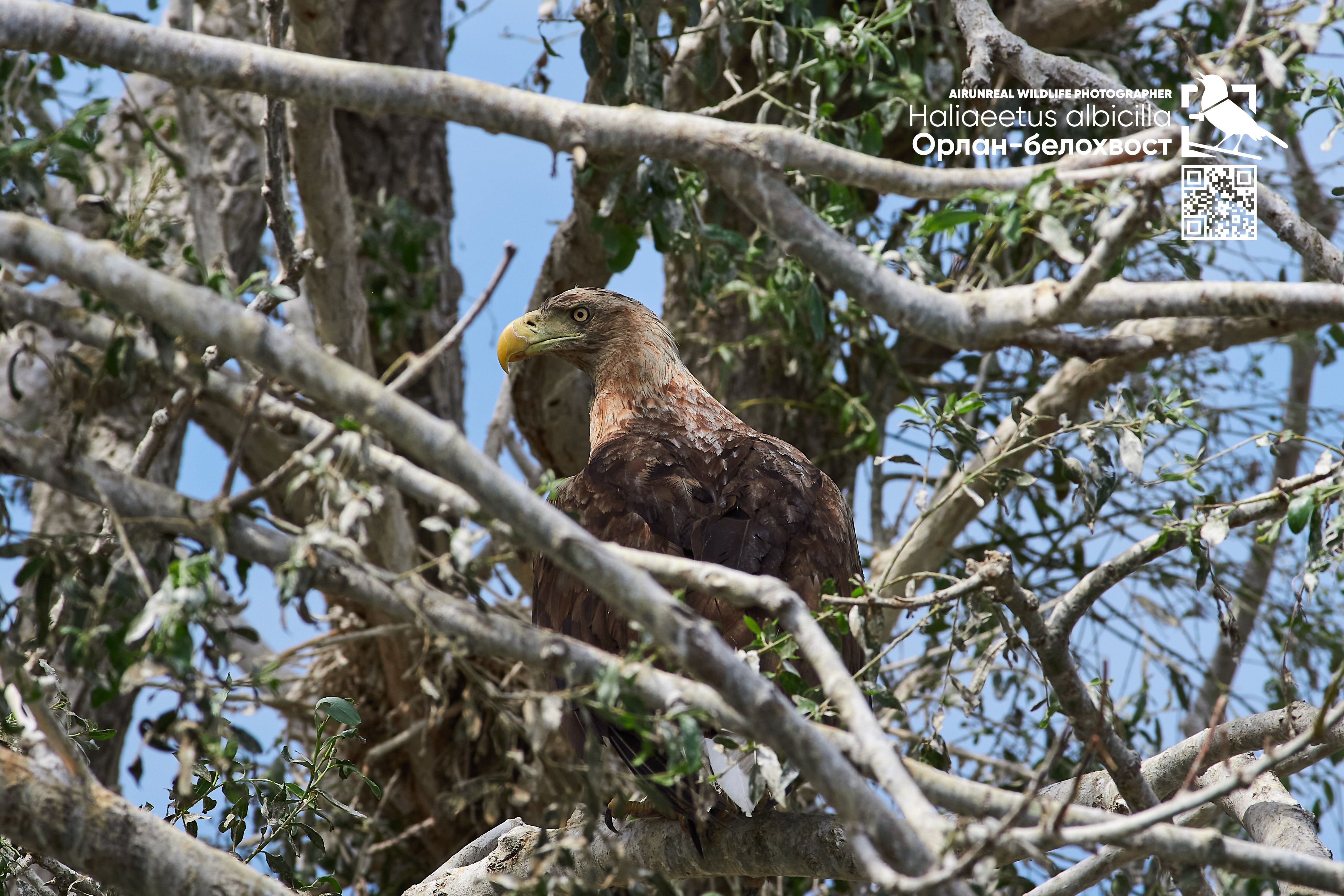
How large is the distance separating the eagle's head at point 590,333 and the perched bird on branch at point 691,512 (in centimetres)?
17

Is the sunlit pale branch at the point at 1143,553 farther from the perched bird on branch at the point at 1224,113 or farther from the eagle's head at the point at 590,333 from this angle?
the eagle's head at the point at 590,333

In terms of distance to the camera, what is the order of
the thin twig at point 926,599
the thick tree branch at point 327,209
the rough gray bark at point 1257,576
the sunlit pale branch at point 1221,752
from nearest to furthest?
the thin twig at point 926,599, the sunlit pale branch at point 1221,752, the thick tree branch at point 327,209, the rough gray bark at point 1257,576

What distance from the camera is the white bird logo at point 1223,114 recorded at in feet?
5.26

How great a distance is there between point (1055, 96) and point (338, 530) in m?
2.19

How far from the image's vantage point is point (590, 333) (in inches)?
162

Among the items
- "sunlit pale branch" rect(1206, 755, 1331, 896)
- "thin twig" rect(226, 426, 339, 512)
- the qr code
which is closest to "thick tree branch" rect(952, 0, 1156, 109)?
the qr code

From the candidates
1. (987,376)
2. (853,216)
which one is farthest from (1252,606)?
(853,216)

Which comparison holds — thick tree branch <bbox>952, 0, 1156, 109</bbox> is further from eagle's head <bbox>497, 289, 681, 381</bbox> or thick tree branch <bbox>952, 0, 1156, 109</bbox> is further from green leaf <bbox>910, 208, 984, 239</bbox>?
eagle's head <bbox>497, 289, 681, 381</bbox>

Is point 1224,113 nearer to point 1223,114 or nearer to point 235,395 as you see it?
point 1223,114

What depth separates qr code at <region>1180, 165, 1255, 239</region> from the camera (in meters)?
2.40

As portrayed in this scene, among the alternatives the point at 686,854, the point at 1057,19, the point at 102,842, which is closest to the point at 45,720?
the point at 102,842

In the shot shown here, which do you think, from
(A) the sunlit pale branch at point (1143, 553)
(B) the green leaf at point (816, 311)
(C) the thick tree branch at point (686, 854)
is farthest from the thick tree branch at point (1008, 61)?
(C) the thick tree branch at point (686, 854)

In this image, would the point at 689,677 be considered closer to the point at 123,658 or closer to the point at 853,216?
the point at 123,658

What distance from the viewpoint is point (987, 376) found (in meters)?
5.08
